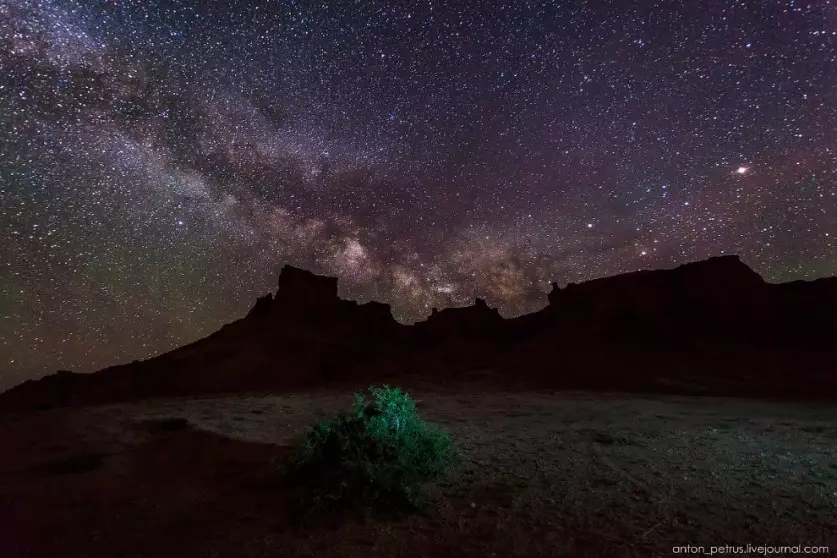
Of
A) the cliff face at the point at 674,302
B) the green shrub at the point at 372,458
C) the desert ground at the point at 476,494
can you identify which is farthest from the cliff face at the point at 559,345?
the green shrub at the point at 372,458

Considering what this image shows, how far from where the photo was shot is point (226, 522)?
5.58 meters

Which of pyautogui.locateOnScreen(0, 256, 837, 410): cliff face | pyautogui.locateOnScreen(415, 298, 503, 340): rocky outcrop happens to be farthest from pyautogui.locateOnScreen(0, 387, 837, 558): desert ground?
pyautogui.locateOnScreen(415, 298, 503, 340): rocky outcrop

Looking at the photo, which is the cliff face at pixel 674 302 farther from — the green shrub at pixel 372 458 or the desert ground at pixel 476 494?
the green shrub at pixel 372 458

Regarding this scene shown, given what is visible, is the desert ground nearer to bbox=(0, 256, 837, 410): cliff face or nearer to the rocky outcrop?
bbox=(0, 256, 837, 410): cliff face

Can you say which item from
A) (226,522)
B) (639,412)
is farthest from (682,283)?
(226,522)

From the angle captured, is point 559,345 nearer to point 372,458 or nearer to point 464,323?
point 464,323

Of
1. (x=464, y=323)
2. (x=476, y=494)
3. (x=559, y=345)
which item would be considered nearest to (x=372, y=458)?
(x=476, y=494)

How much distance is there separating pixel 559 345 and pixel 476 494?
31847mm

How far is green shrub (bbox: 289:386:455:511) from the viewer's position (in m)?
5.91

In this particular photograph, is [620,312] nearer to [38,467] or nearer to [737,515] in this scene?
[737,515]

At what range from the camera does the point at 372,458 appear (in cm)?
678

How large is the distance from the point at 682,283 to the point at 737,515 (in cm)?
4041

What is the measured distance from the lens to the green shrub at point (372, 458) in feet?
19.4

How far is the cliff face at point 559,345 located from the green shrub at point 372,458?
807 inches
